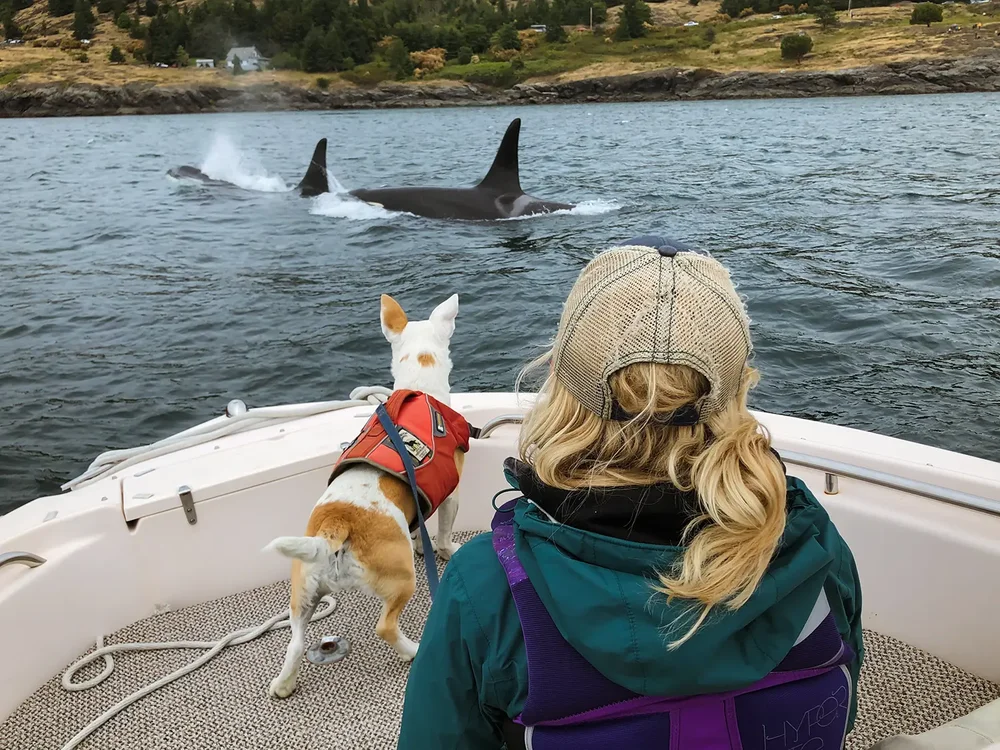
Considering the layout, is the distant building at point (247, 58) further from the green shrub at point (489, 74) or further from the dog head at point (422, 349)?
the dog head at point (422, 349)

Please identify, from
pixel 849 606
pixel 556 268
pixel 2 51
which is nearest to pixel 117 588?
pixel 849 606

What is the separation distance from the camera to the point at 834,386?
25.4 feet

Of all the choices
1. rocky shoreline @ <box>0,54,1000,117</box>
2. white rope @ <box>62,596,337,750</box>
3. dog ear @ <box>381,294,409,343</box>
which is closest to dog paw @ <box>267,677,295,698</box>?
white rope @ <box>62,596,337,750</box>

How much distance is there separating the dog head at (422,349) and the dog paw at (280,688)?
4.09 ft

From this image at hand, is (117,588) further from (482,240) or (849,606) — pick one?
(482,240)

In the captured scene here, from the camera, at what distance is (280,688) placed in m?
2.77

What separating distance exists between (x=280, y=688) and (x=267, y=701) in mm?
71

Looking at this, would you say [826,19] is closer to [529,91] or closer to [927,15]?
[927,15]

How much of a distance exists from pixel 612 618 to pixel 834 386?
7.32 meters

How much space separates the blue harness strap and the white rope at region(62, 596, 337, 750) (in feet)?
2.40

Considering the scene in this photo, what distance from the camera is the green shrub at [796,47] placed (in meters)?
75.8

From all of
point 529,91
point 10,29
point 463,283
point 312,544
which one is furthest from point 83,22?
point 312,544

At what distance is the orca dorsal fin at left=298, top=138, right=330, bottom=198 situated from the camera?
62.3ft

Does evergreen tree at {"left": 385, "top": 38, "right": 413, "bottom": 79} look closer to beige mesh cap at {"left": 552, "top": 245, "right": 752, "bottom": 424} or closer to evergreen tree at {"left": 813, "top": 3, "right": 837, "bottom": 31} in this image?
evergreen tree at {"left": 813, "top": 3, "right": 837, "bottom": 31}
